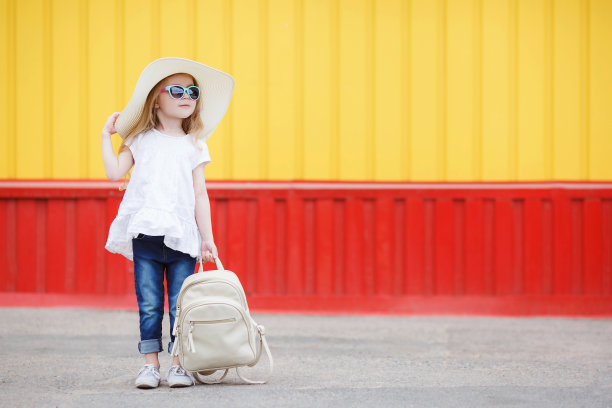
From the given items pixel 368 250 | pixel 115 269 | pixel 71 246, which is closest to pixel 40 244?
pixel 71 246

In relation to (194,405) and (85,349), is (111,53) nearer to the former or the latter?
(85,349)

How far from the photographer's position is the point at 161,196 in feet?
13.1

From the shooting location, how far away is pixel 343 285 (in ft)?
22.1

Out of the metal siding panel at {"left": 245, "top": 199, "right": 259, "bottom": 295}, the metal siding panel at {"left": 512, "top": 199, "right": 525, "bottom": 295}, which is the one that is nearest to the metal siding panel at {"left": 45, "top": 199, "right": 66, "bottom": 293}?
the metal siding panel at {"left": 245, "top": 199, "right": 259, "bottom": 295}

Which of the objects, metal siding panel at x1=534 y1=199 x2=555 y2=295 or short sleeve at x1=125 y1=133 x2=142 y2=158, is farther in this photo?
metal siding panel at x1=534 y1=199 x2=555 y2=295

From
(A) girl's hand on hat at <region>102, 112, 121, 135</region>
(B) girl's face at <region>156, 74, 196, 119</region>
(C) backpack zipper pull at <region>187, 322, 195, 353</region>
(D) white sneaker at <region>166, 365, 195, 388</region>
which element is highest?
(B) girl's face at <region>156, 74, 196, 119</region>

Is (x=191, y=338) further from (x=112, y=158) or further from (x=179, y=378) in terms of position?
(x=112, y=158)

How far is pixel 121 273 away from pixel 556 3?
387 centimetres

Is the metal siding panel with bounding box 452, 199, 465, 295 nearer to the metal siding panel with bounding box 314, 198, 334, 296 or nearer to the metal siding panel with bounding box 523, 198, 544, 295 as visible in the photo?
the metal siding panel with bounding box 523, 198, 544, 295

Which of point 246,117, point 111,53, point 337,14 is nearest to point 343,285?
point 246,117

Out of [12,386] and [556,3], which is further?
[556,3]

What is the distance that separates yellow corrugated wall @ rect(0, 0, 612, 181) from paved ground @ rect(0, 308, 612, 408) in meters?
1.18

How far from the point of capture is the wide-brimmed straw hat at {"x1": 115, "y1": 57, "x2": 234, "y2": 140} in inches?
160

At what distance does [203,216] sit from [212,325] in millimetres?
524
